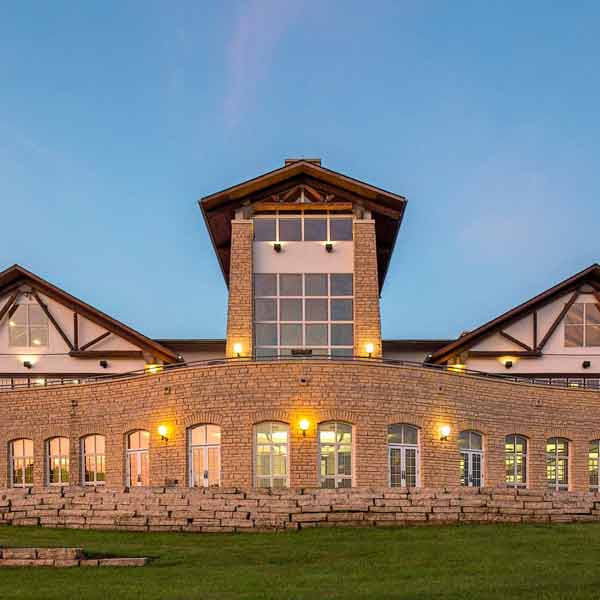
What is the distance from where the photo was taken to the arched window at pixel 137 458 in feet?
83.4

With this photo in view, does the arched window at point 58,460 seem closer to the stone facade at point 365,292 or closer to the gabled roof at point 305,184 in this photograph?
the gabled roof at point 305,184

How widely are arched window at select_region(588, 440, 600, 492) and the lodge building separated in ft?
0.28

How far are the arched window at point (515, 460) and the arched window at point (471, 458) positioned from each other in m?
1.15

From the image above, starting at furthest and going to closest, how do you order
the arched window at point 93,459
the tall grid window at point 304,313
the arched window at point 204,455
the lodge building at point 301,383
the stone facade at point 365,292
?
the tall grid window at point 304,313
the stone facade at point 365,292
the arched window at point 93,459
the arched window at point 204,455
the lodge building at point 301,383

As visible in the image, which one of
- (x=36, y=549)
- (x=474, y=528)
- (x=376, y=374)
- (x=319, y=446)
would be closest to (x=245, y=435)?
(x=319, y=446)

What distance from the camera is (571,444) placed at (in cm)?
2755

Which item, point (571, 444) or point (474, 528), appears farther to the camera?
point (571, 444)

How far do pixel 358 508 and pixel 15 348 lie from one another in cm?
1810

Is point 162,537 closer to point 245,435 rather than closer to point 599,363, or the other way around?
point 245,435

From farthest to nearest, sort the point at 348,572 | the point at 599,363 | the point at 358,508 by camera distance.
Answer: the point at 599,363
the point at 358,508
the point at 348,572

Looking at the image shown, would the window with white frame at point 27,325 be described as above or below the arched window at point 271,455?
above

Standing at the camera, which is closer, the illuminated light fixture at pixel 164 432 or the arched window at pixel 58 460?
the illuminated light fixture at pixel 164 432

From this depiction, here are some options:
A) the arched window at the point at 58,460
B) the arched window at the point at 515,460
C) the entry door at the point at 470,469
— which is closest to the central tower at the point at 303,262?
the entry door at the point at 470,469

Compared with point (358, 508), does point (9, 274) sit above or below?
above
